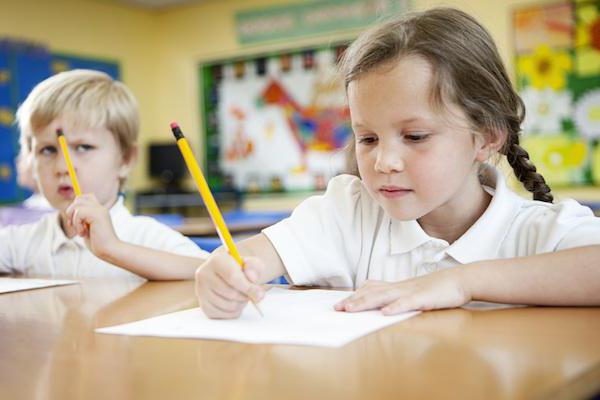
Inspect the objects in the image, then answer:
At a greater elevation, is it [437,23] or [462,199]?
[437,23]

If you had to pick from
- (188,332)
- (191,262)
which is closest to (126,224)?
(191,262)

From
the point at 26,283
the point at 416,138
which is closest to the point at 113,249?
the point at 26,283

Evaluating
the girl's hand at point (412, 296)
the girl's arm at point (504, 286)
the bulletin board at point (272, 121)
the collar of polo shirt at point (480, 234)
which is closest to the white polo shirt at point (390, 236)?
the collar of polo shirt at point (480, 234)

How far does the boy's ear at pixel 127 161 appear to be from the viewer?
1.79m

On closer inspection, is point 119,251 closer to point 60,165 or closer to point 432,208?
point 60,165

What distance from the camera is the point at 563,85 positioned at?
5355 mm

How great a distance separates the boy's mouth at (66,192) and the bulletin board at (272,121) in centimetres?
482

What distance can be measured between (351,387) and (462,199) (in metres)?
0.69

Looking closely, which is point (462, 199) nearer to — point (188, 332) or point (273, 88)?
point (188, 332)

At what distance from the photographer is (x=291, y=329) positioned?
0.73 m

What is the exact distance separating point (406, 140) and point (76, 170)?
92 centimetres

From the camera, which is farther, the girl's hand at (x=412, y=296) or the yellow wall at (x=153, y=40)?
the yellow wall at (x=153, y=40)

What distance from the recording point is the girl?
0.86 metres

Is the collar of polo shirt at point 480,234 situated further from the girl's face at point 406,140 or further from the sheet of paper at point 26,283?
the sheet of paper at point 26,283
